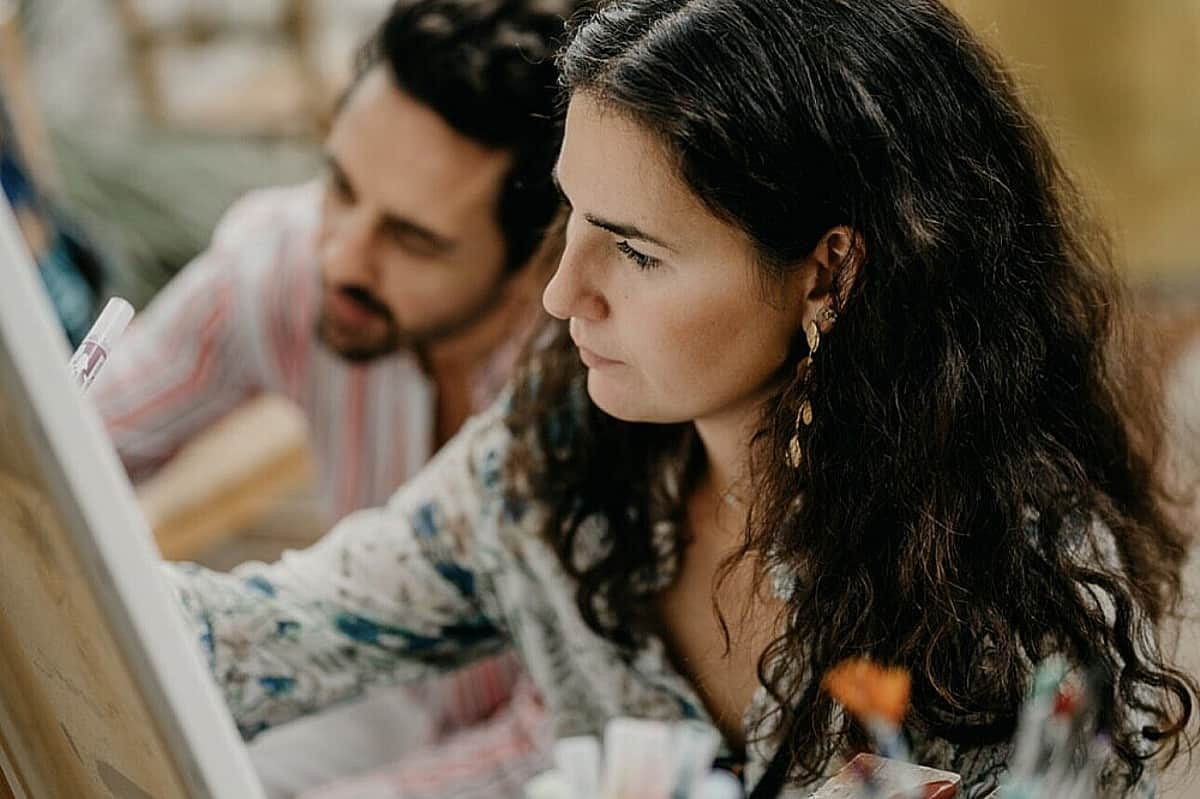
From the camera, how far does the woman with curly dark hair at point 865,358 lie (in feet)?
2.92

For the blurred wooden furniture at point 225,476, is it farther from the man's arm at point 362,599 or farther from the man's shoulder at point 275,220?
the man's arm at point 362,599

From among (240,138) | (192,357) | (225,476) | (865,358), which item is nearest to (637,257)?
(865,358)

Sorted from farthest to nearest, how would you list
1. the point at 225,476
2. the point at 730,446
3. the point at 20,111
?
the point at 20,111
the point at 225,476
the point at 730,446

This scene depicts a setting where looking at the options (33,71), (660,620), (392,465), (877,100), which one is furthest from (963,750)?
(33,71)

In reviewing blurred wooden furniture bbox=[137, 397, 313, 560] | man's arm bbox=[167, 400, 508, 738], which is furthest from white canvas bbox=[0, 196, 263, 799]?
blurred wooden furniture bbox=[137, 397, 313, 560]

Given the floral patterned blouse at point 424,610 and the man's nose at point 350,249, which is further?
the man's nose at point 350,249

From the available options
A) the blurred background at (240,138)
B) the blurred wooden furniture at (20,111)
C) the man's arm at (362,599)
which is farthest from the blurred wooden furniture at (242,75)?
the man's arm at (362,599)

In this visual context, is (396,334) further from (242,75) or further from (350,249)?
(242,75)

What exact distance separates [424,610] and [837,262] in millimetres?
443

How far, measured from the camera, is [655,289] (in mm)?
930

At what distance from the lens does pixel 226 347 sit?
5.74 feet

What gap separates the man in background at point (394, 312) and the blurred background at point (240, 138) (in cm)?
32

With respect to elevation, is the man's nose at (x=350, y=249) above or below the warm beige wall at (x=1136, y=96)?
above

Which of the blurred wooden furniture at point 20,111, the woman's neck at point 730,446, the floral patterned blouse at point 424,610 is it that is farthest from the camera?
the blurred wooden furniture at point 20,111
